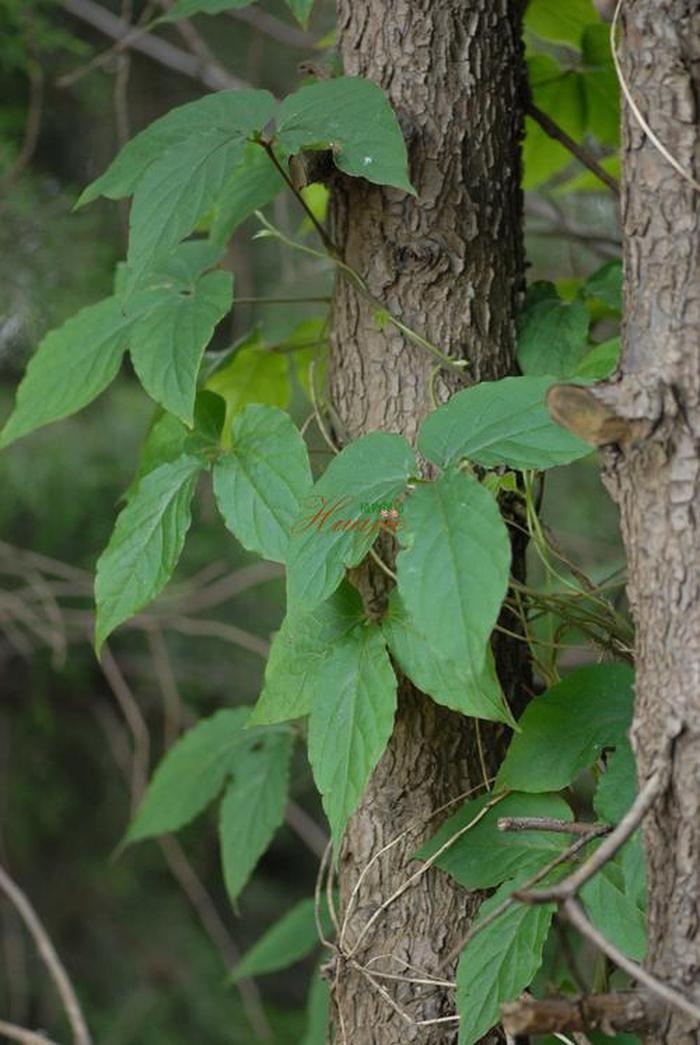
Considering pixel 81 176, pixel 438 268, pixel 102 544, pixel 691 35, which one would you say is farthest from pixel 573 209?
pixel 691 35

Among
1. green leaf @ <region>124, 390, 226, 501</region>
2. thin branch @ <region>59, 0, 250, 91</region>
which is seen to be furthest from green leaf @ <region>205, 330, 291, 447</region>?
thin branch @ <region>59, 0, 250, 91</region>

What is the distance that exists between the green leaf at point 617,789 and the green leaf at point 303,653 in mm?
177

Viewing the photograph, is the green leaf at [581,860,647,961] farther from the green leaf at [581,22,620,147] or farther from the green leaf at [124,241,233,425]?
the green leaf at [581,22,620,147]

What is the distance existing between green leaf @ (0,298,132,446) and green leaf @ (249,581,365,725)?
0.23 m

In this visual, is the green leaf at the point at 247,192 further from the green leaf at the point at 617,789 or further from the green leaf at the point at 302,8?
the green leaf at the point at 617,789

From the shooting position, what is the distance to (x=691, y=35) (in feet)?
2.16

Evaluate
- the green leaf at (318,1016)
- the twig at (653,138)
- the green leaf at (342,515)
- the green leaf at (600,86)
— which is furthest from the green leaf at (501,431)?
the green leaf at (318,1016)

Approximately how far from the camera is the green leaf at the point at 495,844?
79 cm

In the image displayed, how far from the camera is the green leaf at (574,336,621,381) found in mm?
851

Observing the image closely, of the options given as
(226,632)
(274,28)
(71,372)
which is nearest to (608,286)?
(71,372)

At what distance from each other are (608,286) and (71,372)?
1.36 feet

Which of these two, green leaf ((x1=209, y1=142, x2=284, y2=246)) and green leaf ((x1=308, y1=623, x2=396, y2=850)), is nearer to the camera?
green leaf ((x1=308, y1=623, x2=396, y2=850))

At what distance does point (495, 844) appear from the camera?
81cm

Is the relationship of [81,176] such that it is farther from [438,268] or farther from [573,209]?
[438,268]
